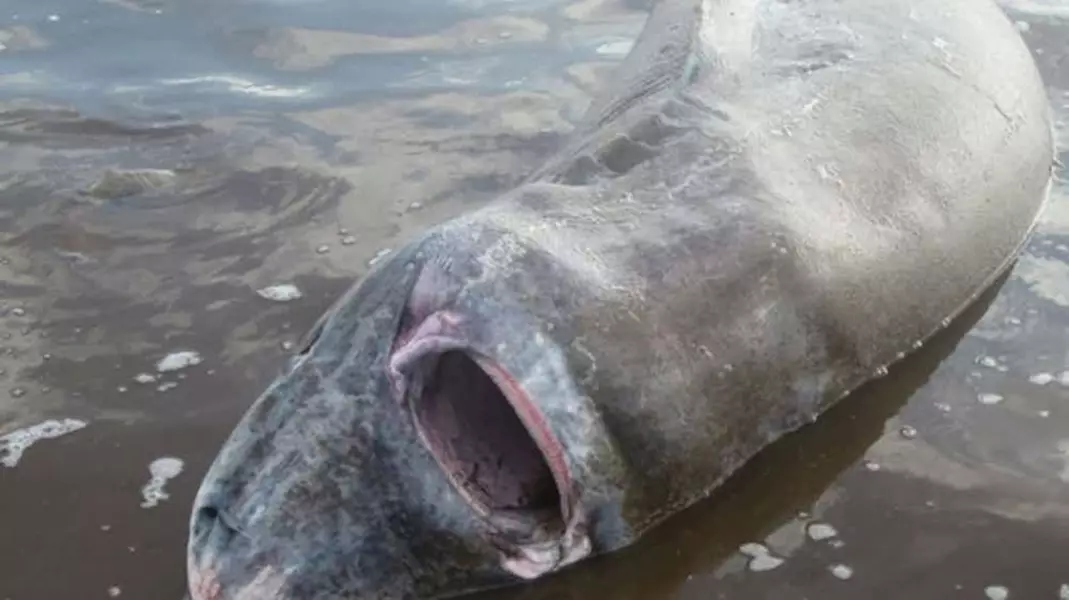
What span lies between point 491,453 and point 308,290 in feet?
4.55

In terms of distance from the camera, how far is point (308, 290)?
4031 mm

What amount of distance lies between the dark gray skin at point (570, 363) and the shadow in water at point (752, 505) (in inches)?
3.9

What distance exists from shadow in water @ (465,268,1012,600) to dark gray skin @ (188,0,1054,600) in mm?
100

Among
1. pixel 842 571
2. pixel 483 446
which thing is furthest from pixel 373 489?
pixel 842 571

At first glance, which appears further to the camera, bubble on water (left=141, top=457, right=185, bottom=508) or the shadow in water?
bubble on water (left=141, top=457, right=185, bottom=508)

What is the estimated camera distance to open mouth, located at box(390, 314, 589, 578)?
8.82 feet

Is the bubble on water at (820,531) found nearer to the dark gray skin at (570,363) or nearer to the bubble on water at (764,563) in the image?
the bubble on water at (764,563)

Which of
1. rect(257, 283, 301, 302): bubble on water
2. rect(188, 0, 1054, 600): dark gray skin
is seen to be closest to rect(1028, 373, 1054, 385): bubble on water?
rect(188, 0, 1054, 600): dark gray skin

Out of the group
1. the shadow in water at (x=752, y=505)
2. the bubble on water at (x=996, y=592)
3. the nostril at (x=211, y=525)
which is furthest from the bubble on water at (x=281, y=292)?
the bubble on water at (x=996, y=592)

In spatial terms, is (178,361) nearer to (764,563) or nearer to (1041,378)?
(764,563)

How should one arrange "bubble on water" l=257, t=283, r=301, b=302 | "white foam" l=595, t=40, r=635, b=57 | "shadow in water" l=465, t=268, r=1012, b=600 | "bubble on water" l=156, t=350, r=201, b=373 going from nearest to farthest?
"shadow in water" l=465, t=268, r=1012, b=600 < "bubble on water" l=156, t=350, r=201, b=373 < "bubble on water" l=257, t=283, r=301, b=302 < "white foam" l=595, t=40, r=635, b=57

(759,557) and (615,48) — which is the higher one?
(615,48)

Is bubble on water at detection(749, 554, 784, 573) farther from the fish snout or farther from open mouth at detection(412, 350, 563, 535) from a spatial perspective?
the fish snout

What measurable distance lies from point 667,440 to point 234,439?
841mm
